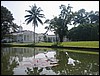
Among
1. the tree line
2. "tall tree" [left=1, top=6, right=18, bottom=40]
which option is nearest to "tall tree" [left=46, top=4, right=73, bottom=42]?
the tree line

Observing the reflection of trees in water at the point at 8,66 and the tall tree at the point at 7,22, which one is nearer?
the reflection of trees in water at the point at 8,66

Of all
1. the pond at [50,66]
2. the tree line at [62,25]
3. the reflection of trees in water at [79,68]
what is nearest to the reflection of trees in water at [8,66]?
the pond at [50,66]

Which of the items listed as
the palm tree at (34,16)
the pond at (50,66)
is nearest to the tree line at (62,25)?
the palm tree at (34,16)

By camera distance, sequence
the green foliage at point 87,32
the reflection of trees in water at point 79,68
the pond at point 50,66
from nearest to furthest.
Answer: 1. the reflection of trees in water at point 79,68
2. the pond at point 50,66
3. the green foliage at point 87,32

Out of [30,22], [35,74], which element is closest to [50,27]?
[30,22]

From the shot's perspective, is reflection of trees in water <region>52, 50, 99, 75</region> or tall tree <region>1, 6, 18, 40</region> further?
tall tree <region>1, 6, 18, 40</region>

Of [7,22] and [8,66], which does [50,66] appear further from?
[7,22]

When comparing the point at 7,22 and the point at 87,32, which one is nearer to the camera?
the point at 87,32

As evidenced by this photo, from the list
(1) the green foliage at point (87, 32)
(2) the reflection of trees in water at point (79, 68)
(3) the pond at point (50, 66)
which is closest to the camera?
(2) the reflection of trees in water at point (79, 68)

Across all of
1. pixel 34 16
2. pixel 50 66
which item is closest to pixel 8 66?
pixel 50 66

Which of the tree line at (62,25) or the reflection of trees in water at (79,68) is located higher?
the tree line at (62,25)

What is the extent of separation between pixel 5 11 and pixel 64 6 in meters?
12.1

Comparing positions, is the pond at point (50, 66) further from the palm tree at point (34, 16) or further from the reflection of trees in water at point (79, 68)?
the palm tree at point (34, 16)

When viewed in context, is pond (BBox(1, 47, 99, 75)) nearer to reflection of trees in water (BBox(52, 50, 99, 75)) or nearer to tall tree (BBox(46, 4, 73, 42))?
reflection of trees in water (BBox(52, 50, 99, 75))
